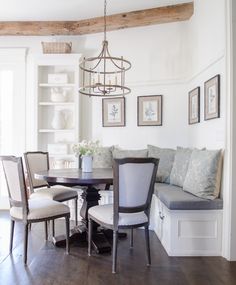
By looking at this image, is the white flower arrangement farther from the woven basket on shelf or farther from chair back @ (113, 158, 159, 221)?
the woven basket on shelf

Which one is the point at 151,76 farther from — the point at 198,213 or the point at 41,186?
the point at 198,213

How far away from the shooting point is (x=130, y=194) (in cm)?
266

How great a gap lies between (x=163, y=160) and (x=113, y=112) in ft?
4.08

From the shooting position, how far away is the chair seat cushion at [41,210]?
9.37 feet

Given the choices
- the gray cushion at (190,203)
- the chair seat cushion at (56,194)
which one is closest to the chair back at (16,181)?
the chair seat cushion at (56,194)

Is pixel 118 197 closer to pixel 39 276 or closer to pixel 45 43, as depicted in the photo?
pixel 39 276

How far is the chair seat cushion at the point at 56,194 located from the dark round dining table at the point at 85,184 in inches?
14.1

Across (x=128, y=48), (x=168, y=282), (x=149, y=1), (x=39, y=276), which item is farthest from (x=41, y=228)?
(x=149, y=1)

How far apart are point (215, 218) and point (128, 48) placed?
10.1 ft

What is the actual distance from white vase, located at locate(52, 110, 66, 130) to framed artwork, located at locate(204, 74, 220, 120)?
7.78 ft

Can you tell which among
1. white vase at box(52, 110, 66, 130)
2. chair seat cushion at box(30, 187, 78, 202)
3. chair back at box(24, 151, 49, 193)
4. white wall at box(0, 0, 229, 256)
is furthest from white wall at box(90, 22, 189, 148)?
chair seat cushion at box(30, 187, 78, 202)

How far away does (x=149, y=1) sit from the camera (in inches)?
165

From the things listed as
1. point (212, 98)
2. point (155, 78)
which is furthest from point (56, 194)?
point (155, 78)

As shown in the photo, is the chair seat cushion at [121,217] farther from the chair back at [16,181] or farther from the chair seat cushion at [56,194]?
the chair seat cushion at [56,194]
